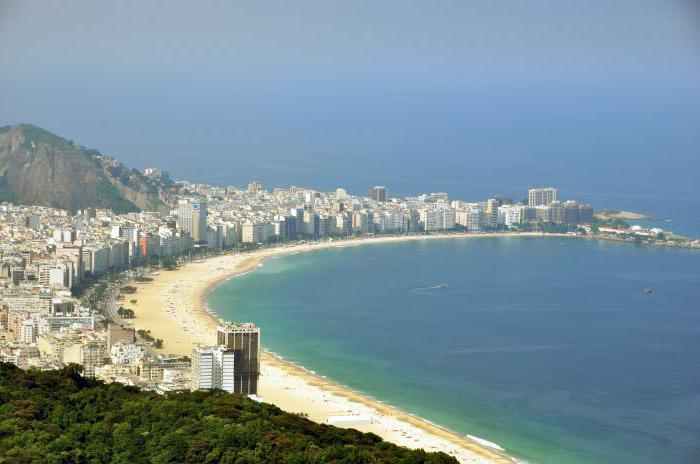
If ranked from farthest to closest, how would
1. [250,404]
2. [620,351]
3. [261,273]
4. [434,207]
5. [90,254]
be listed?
[434,207] < [261,273] < [90,254] < [620,351] < [250,404]

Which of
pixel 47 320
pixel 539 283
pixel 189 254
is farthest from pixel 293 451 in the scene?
pixel 189 254

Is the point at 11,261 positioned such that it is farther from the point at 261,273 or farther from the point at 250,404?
the point at 250,404

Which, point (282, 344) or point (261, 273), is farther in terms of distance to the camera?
point (261, 273)

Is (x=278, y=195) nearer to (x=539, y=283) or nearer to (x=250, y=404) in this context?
(x=539, y=283)

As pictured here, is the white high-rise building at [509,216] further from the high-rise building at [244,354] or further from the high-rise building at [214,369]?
the high-rise building at [214,369]

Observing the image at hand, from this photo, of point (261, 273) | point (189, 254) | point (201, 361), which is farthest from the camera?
point (189, 254)

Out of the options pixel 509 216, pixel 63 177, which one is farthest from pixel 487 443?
pixel 509 216

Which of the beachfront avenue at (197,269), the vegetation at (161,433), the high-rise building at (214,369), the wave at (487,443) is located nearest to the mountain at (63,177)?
the beachfront avenue at (197,269)
